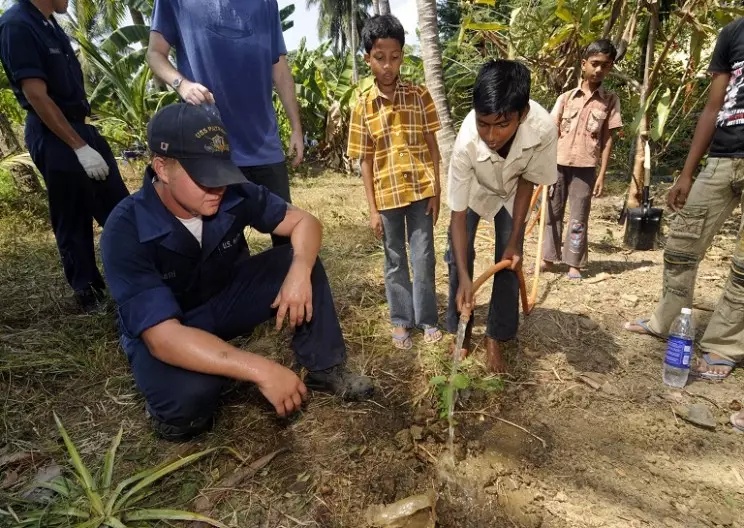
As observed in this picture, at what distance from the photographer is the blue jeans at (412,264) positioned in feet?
8.34

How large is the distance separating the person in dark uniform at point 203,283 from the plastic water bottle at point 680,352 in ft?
5.34

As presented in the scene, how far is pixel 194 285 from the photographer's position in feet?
6.66

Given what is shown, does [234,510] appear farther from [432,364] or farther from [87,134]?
[87,134]

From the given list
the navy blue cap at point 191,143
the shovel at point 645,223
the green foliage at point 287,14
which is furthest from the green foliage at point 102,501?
the green foliage at point 287,14

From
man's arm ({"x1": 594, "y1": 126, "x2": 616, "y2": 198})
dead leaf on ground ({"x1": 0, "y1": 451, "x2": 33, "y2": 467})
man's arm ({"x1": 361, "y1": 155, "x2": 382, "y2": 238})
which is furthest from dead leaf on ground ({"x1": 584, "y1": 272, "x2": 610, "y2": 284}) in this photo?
dead leaf on ground ({"x1": 0, "y1": 451, "x2": 33, "y2": 467})

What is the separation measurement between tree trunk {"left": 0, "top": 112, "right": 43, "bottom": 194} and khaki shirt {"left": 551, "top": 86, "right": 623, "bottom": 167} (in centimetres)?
705

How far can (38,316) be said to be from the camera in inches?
124

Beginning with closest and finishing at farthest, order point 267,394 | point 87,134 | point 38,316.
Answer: point 267,394 < point 87,134 < point 38,316

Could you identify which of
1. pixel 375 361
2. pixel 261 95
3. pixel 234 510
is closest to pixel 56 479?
pixel 234 510

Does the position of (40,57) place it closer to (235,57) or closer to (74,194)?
(74,194)

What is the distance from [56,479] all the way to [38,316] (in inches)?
72.1

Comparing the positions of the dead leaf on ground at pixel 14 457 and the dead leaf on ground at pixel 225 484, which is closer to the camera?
the dead leaf on ground at pixel 225 484

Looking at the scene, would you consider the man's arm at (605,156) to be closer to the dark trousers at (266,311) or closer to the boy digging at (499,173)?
the boy digging at (499,173)

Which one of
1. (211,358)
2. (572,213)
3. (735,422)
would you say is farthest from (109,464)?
(572,213)
